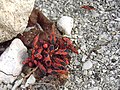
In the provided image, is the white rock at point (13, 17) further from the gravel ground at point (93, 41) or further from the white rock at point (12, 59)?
the gravel ground at point (93, 41)

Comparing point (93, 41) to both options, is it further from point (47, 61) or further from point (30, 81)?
point (30, 81)

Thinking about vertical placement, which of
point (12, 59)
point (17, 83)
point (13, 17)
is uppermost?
point (13, 17)

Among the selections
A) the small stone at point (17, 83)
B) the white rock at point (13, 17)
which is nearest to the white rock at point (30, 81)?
A: the small stone at point (17, 83)

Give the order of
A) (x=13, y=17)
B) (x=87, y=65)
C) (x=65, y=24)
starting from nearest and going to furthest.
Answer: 1. (x=13, y=17)
2. (x=87, y=65)
3. (x=65, y=24)

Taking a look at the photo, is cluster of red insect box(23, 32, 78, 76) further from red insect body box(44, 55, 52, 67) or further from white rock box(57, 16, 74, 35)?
white rock box(57, 16, 74, 35)

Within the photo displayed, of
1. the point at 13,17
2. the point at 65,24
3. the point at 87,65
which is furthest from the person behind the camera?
the point at 65,24

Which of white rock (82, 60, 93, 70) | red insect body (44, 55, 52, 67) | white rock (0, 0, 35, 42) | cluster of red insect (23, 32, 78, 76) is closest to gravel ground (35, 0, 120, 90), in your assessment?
white rock (82, 60, 93, 70)

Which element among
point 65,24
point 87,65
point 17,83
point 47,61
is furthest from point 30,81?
point 65,24
